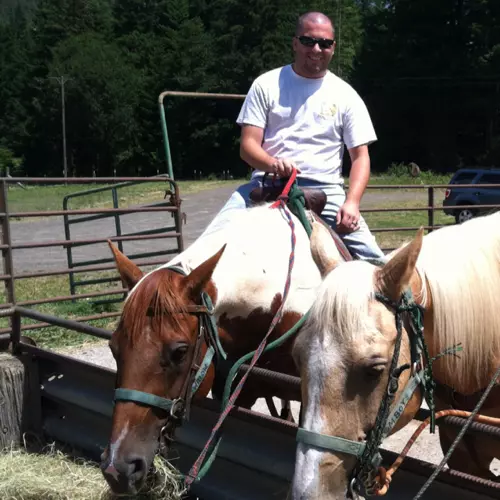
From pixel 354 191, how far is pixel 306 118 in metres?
0.48

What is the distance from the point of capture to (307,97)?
3.75 meters

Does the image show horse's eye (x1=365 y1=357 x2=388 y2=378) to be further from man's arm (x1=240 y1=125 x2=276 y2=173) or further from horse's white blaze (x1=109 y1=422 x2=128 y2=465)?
man's arm (x1=240 y1=125 x2=276 y2=173)

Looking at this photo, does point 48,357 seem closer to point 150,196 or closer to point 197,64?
point 150,196

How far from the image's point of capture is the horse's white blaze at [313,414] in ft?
6.67

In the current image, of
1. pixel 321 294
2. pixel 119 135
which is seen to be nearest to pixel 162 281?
pixel 321 294

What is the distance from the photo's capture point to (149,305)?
9.11 ft

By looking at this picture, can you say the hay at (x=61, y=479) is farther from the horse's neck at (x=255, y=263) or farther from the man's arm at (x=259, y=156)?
the man's arm at (x=259, y=156)

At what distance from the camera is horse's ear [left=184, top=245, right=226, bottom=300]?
2.87 m

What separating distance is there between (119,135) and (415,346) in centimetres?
5864

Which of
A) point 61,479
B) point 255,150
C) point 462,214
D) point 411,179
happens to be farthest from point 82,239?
point 411,179

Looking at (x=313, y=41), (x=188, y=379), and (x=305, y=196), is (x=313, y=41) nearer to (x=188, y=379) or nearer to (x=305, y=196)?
(x=305, y=196)

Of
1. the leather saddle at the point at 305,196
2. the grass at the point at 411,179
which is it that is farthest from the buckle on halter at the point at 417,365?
the grass at the point at 411,179

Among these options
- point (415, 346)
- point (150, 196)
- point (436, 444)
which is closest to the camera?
point (415, 346)

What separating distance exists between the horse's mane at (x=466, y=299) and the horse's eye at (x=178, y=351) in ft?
3.21
